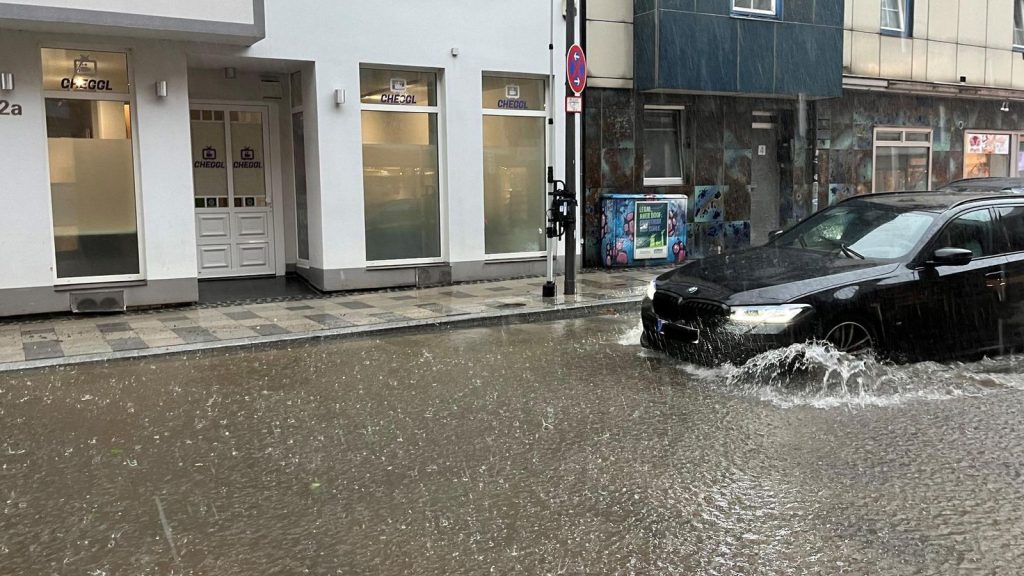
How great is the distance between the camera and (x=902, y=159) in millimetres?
18734

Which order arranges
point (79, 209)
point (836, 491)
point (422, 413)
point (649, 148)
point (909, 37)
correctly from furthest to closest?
1. point (909, 37)
2. point (649, 148)
3. point (79, 209)
4. point (422, 413)
5. point (836, 491)

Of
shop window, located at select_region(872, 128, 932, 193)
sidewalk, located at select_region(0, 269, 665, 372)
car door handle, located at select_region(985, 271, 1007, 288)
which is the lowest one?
sidewalk, located at select_region(0, 269, 665, 372)

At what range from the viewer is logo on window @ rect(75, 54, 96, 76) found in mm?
10438

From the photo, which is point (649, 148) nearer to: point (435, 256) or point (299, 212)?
point (435, 256)

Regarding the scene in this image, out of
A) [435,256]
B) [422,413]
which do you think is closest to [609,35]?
[435,256]

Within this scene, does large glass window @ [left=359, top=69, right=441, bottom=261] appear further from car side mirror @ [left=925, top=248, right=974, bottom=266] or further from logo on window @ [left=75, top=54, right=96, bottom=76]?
car side mirror @ [left=925, top=248, right=974, bottom=266]

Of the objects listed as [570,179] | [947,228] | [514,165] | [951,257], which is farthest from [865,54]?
[951,257]

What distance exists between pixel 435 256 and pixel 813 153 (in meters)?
8.53

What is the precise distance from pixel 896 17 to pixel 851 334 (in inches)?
552

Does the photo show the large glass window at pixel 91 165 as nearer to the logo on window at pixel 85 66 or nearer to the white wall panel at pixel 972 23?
the logo on window at pixel 85 66

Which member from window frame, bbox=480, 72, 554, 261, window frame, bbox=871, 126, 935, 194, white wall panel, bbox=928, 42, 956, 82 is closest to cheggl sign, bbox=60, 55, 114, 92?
window frame, bbox=480, 72, 554, 261

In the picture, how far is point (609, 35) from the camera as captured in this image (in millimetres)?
14453

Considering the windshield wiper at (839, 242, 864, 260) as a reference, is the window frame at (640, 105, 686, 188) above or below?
above

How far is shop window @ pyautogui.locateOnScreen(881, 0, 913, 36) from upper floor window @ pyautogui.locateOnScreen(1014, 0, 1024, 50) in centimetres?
408
